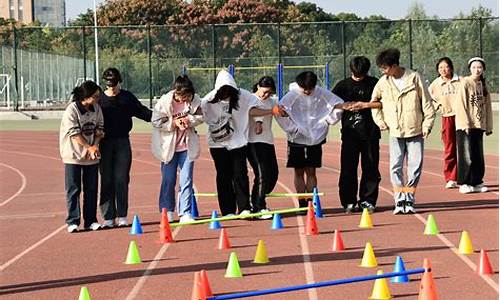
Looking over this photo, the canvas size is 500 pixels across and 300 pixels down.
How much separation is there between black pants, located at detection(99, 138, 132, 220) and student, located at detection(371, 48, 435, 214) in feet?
9.81

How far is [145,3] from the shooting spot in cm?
8512

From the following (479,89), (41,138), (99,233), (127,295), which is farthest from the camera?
(41,138)

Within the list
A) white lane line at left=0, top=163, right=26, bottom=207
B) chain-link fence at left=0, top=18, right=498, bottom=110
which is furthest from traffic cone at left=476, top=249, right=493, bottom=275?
chain-link fence at left=0, top=18, right=498, bottom=110

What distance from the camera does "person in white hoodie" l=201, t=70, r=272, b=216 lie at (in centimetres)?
1294

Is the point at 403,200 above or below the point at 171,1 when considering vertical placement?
below

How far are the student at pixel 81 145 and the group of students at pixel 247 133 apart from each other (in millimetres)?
11

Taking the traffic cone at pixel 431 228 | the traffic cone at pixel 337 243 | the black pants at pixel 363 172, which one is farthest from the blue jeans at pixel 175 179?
the traffic cone at pixel 431 228

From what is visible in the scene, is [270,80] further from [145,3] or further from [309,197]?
[145,3]

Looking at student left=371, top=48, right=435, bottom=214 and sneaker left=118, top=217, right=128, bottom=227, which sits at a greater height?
student left=371, top=48, right=435, bottom=214

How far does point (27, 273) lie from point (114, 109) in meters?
3.25

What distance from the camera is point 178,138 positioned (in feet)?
42.0

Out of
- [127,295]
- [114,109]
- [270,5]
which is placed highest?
[270,5]

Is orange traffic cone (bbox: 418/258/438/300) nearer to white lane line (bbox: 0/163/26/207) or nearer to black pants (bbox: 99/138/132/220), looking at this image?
black pants (bbox: 99/138/132/220)

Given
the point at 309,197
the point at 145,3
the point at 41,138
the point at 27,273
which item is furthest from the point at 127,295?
the point at 145,3
